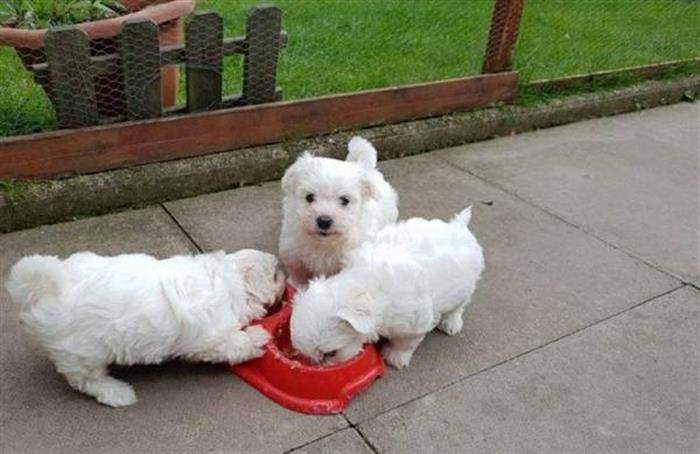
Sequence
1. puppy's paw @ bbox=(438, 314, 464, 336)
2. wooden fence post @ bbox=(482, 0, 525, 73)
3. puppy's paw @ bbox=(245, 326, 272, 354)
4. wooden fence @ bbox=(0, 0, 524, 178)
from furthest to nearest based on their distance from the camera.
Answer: wooden fence post @ bbox=(482, 0, 525, 73) < wooden fence @ bbox=(0, 0, 524, 178) < puppy's paw @ bbox=(438, 314, 464, 336) < puppy's paw @ bbox=(245, 326, 272, 354)

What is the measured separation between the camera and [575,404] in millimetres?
2822

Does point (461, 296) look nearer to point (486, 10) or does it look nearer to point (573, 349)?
point (573, 349)

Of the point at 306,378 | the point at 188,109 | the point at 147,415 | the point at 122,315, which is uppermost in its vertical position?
the point at 188,109

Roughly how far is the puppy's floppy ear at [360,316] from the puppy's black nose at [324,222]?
0.54 meters

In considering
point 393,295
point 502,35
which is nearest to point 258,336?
point 393,295

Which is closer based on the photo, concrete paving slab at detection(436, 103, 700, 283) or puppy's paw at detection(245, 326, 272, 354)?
puppy's paw at detection(245, 326, 272, 354)

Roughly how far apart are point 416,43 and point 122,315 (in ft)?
A: 15.5

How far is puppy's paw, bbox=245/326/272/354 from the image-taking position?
2721 mm

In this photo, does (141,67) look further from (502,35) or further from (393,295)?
(502,35)

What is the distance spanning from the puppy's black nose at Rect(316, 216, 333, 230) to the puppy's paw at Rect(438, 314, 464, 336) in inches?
27.5

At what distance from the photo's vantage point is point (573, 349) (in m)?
3.14

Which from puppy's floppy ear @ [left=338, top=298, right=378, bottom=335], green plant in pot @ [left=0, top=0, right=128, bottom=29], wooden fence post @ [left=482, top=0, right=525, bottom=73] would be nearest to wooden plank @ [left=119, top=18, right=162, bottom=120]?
green plant in pot @ [left=0, top=0, right=128, bottom=29]

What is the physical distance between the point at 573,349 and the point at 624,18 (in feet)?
22.4

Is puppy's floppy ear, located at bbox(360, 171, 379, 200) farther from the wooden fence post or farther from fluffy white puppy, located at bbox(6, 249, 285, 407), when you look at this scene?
the wooden fence post
